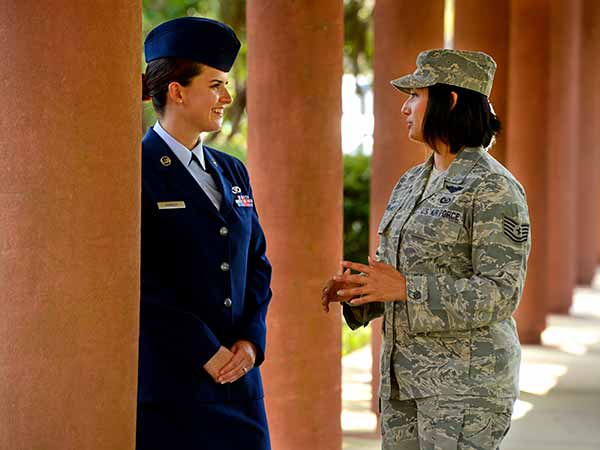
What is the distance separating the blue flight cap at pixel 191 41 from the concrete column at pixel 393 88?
3.87m

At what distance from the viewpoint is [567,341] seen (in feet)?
39.2

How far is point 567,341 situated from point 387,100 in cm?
550

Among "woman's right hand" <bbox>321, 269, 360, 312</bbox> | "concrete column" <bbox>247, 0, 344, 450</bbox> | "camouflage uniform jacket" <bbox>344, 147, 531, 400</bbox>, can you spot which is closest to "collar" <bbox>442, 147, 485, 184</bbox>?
"camouflage uniform jacket" <bbox>344, 147, 531, 400</bbox>

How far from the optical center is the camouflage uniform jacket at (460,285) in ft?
11.1

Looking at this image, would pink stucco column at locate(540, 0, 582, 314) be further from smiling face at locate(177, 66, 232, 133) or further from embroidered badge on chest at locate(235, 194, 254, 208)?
smiling face at locate(177, 66, 232, 133)

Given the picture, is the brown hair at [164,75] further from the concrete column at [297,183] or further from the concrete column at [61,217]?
the concrete column at [297,183]

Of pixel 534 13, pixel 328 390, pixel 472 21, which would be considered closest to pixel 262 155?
pixel 328 390

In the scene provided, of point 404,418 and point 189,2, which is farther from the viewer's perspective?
point 189,2

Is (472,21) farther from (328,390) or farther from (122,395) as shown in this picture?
(122,395)

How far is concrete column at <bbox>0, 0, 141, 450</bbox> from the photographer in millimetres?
2684

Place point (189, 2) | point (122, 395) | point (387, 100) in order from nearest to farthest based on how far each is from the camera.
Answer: point (122, 395) < point (387, 100) < point (189, 2)

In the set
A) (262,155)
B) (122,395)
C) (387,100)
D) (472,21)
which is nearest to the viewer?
(122,395)

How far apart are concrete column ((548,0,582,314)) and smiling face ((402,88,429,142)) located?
33.0ft

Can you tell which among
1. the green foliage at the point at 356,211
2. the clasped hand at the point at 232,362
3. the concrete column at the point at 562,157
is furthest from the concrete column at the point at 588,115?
the clasped hand at the point at 232,362
